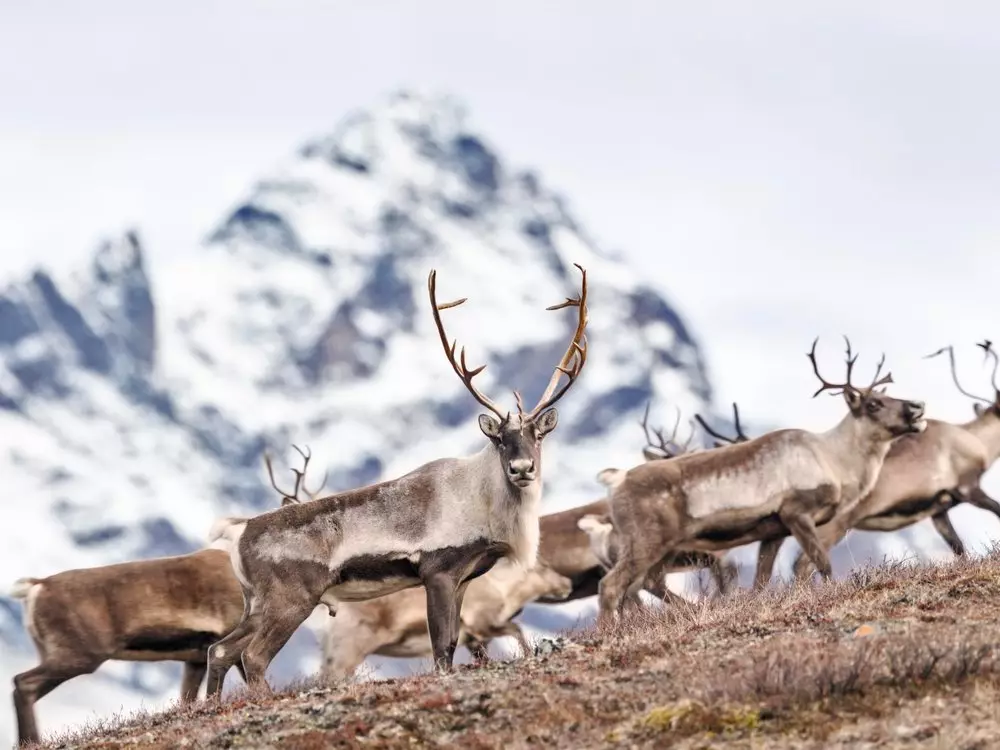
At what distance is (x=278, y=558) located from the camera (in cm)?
1209

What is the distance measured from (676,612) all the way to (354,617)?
518 centimetres

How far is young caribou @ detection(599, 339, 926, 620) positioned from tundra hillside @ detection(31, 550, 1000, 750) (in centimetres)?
331

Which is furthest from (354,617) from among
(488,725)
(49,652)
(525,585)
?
(488,725)

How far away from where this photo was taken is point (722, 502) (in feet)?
47.5

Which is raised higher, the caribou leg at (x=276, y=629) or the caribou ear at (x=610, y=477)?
the caribou ear at (x=610, y=477)

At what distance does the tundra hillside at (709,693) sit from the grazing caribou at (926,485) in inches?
222

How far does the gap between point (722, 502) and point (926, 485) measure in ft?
11.3

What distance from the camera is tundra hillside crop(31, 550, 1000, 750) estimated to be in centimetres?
779

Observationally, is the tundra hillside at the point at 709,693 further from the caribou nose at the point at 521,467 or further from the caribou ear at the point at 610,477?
the caribou ear at the point at 610,477

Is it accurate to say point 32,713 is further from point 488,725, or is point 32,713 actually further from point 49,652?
point 488,725

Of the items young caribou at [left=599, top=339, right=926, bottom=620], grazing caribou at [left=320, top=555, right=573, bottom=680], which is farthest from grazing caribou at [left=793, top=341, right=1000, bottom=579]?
grazing caribou at [left=320, top=555, right=573, bottom=680]

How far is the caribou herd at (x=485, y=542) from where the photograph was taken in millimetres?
12055

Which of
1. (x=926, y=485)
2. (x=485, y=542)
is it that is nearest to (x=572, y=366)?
(x=485, y=542)

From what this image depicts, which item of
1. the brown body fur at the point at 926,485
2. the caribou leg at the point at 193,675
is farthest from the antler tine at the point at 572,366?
the brown body fur at the point at 926,485
